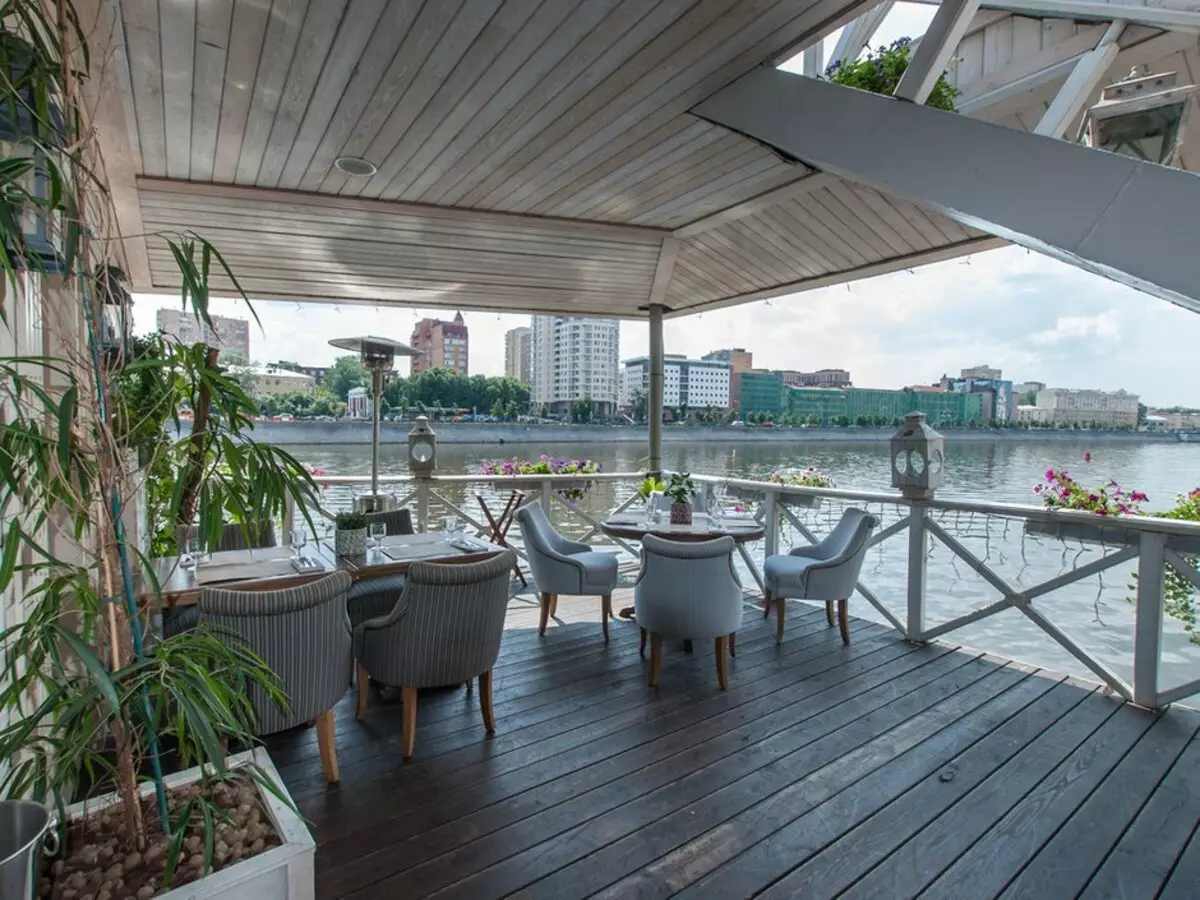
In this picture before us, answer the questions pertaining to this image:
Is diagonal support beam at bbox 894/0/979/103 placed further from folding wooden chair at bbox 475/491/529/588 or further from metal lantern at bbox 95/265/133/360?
folding wooden chair at bbox 475/491/529/588

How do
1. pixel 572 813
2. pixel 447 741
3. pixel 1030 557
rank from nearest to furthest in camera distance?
pixel 572 813 → pixel 447 741 → pixel 1030 557

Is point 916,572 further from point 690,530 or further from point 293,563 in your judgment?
point 293,563

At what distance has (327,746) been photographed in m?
2.50

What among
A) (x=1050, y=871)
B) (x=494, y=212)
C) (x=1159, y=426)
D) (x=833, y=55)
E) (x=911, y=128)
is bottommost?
(x=1050, y=871)

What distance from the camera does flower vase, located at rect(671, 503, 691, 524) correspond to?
14.2 ft

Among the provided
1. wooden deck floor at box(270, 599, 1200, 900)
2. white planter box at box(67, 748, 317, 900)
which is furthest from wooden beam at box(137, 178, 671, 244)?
white planter box at box(67, 748, 317, 900)

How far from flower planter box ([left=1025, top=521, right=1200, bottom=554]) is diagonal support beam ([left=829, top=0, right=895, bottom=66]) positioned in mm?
2763

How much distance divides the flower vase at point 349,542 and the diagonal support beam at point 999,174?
2694 mm

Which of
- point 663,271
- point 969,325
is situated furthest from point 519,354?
point 663,271

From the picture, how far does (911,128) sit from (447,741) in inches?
123

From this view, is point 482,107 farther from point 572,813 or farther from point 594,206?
point 572,813

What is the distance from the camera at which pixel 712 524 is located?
429 centimetres

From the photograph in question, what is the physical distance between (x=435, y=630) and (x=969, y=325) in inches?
780

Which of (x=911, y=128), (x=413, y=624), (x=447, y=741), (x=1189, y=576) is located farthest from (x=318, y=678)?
(x=1189, y=576)
